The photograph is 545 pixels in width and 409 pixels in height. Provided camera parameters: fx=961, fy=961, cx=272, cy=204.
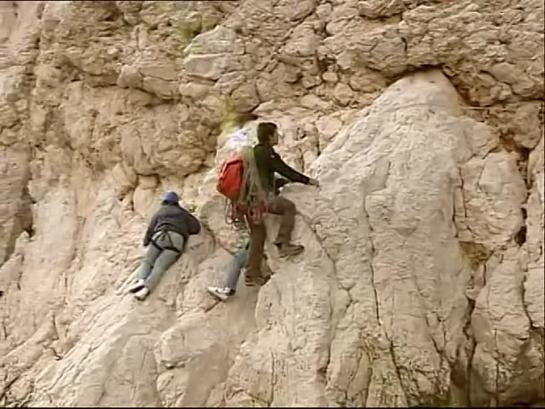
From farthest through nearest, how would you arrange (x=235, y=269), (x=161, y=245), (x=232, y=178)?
(x=161, y=245) → (x=235, y=269) → (x=232, y=178)

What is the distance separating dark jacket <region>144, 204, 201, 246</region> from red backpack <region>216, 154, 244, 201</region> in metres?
0.56

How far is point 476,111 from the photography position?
31.2ft

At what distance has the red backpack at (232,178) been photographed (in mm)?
8742

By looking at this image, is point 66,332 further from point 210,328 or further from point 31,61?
point 31,61

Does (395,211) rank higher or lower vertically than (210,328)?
higher

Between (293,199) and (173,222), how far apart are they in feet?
3.81

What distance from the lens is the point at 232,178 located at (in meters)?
8.77

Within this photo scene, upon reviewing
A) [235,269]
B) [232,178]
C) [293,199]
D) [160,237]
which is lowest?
[235,269]

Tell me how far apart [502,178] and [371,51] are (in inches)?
75.3

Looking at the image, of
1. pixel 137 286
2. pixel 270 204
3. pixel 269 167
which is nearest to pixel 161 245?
pixel 137 286

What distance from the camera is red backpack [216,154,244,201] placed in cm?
874

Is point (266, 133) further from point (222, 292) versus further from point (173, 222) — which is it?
point (222, 292)

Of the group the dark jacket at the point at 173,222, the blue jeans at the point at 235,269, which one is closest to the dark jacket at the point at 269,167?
the blue jeans at the point at 235,269

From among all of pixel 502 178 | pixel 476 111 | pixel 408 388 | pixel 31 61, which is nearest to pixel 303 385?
pixel 408 388
